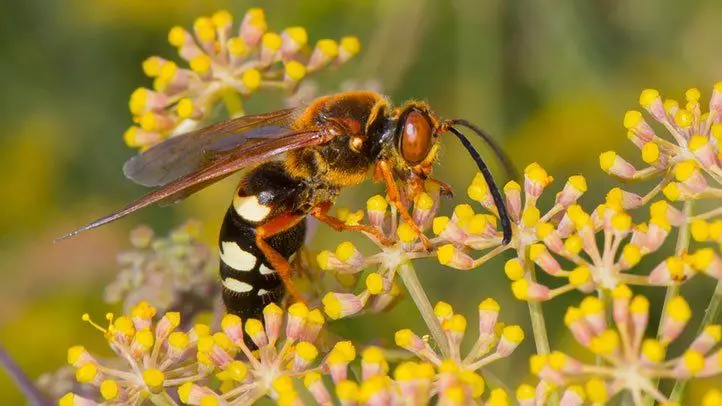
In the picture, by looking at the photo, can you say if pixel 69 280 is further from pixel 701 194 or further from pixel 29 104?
pixel 701 194

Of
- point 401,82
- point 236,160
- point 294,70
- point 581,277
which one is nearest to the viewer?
point 581,277

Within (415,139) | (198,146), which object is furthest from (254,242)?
(415,139)

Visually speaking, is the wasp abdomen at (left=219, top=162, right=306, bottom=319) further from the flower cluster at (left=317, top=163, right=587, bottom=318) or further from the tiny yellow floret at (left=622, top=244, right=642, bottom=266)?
the tiny yellow floret at (left=622, top=244, right=642, bottom=266)

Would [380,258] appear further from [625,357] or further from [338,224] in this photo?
[625,357]

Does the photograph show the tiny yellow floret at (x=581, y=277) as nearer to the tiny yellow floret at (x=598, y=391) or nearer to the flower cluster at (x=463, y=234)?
the flower cluster at (x=463, y=234)

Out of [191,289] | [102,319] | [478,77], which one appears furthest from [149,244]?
[478,77]

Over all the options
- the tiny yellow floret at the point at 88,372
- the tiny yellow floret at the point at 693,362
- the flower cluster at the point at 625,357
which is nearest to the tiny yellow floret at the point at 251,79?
the tiny yellow floret at the point at 88,372
